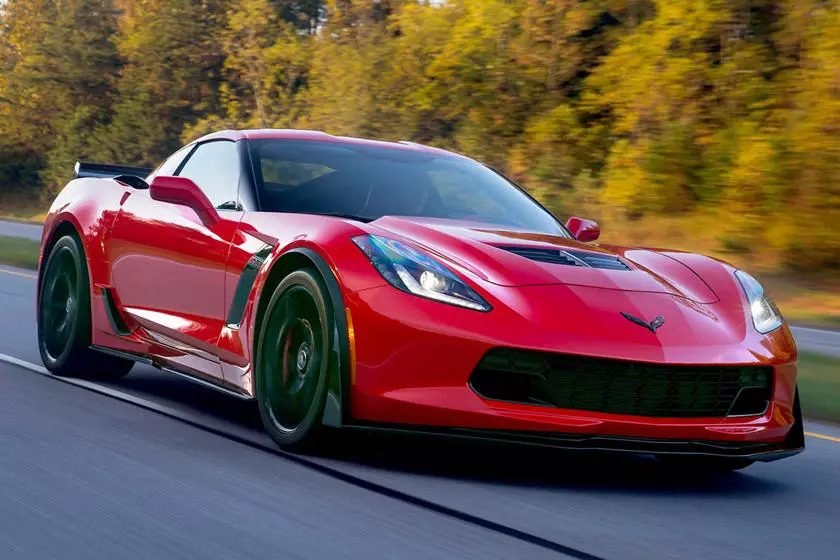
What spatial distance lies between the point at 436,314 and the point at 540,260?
0.58 m

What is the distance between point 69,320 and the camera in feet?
23.4

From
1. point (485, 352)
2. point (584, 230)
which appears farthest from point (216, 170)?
point (485, 352)

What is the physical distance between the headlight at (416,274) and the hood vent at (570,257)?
0.39m

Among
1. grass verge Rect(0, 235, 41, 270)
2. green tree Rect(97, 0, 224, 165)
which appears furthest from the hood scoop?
green tree Rect(97, 0, 224, 165)

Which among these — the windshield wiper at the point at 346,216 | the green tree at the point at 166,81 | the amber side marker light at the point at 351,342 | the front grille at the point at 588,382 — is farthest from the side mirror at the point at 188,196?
the green tree at the point at 166,81

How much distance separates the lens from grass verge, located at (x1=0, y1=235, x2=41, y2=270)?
18469mm

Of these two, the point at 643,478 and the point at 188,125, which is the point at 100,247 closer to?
the point at 643,478

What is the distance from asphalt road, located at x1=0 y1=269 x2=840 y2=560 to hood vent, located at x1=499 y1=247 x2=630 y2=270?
80 centimetres

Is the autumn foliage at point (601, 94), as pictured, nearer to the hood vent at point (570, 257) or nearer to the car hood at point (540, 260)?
the car hood at point (540, 260)

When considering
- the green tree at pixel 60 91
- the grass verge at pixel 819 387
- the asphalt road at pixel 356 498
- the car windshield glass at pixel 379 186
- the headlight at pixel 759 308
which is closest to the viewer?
the asphalt road at pixel 356 498

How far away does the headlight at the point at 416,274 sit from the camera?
4695 mm

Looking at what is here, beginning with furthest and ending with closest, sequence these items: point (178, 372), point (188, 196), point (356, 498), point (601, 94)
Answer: point (601, 94)
point (178, 372)
point (188, 196)
point (356, 498)

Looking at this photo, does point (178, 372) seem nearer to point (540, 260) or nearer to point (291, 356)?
point (291, 356)

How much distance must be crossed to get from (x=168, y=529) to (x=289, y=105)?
4108cm
